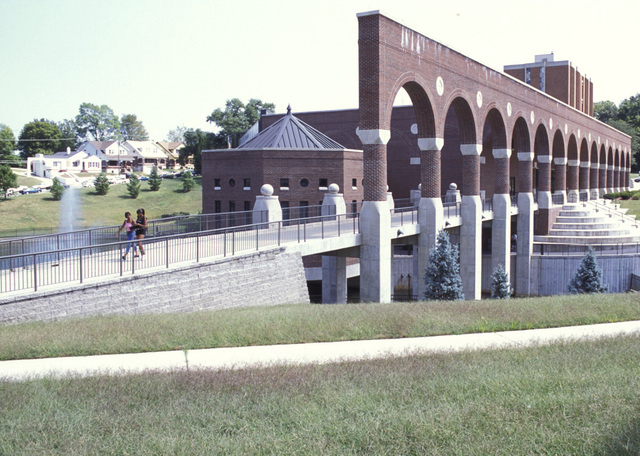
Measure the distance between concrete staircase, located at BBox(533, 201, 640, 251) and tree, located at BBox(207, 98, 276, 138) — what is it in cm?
5663

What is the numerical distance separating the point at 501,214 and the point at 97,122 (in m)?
125

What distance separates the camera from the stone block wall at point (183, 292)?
13.5m

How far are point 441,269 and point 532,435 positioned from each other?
17871 mm

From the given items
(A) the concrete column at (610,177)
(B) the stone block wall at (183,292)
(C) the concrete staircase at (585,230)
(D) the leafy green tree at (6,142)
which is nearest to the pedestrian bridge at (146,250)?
(B) the stone block wall at (183,292)

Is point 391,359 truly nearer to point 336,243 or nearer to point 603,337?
point 603,337

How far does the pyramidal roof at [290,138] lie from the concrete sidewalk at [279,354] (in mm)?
26944

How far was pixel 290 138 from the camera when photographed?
40.0 meters

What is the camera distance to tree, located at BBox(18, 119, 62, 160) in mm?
116500

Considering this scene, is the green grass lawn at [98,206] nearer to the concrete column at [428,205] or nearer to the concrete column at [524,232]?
the concrete column at [524,232]

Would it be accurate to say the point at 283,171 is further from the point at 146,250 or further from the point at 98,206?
the point at 98,206

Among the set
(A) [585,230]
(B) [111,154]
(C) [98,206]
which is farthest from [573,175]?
(B) [111,154]

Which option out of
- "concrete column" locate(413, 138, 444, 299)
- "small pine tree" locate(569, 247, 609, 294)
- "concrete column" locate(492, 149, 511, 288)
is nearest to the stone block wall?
"concrete column" locate(413, 138, 444, 299)

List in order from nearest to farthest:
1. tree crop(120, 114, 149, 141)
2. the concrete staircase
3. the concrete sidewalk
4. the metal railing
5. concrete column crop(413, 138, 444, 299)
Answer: the concrete sidewalk < the metal railing < concrete column crop(413, 138, 444, 299) < the concrete staircase < tree crop(120, 114, 149, 141)

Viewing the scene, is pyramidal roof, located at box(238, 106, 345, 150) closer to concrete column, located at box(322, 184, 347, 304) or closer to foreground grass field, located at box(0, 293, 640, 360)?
concrete column, located at box(322, 184, 347, 304)
